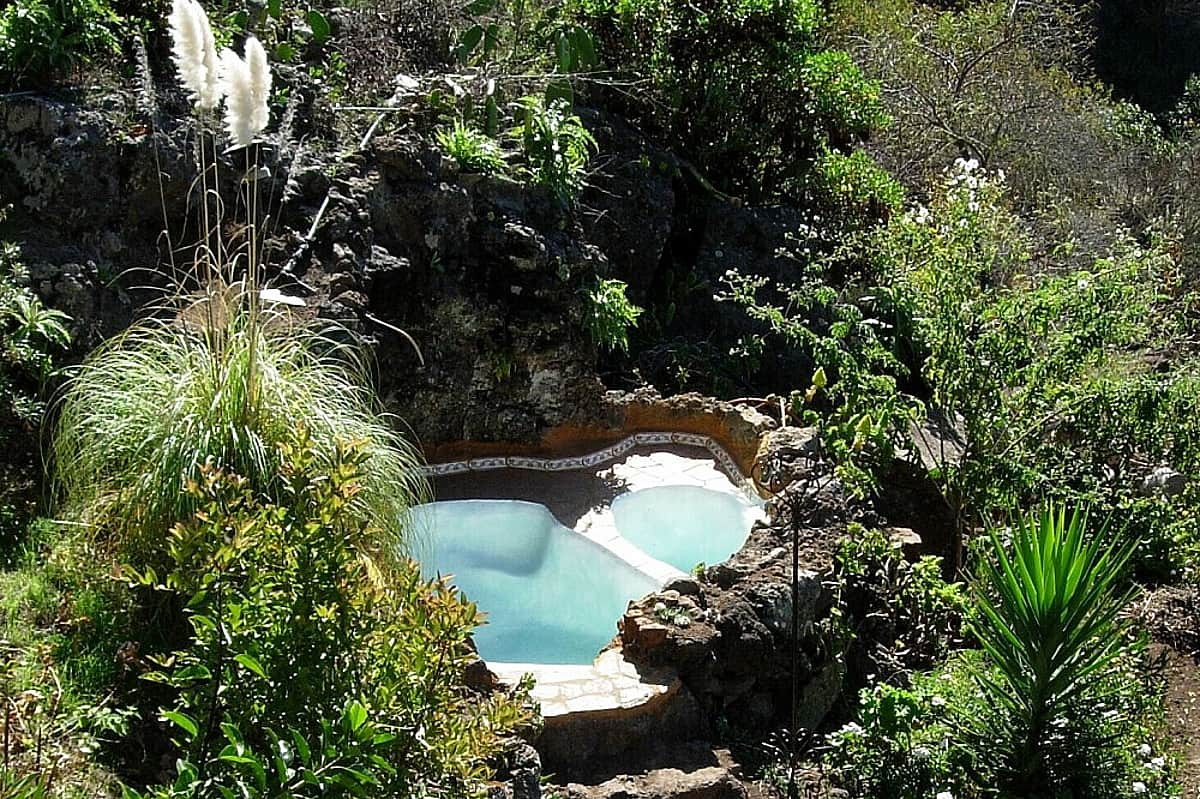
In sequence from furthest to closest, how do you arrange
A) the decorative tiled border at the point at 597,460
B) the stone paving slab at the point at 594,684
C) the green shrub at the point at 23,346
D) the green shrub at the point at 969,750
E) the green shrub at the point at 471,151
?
the green shrub at the point at 471,151
the decorative tiled border at the point at 597,460
the green shrub at the point at 23,346
the stone paving slab at the point at 594,684
the green shrub at the point at 969,750

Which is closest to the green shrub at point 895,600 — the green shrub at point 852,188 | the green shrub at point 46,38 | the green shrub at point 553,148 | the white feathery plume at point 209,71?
the green shrub at point 553,148

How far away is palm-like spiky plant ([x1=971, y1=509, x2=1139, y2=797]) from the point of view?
4.12 meters

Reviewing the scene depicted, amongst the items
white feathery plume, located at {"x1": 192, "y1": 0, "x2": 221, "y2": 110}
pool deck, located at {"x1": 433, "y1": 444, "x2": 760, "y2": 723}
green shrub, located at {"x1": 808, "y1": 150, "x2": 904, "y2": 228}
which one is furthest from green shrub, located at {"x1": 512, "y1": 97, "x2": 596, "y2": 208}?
white feathery plume, located at {"x1": 192, "y1": 0, "x2": 221, "y2": 110}

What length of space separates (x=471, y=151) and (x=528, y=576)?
2417 mm

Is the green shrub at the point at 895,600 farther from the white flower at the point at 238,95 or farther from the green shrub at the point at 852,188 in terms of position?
the green shrub at the point at 852,188

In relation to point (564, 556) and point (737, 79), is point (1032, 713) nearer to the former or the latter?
point (564, 556)

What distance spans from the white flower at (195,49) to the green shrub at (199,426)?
0.71 m

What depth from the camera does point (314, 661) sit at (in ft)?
9.45

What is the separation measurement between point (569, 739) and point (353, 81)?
13.9 ft

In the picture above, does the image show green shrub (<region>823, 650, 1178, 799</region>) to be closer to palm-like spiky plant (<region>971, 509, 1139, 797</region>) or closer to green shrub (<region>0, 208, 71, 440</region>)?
palm-like spiky plant (<region>971, 509, 1139, 797</region>)

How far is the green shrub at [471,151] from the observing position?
6395 mm

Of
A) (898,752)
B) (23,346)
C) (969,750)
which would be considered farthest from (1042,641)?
(23,346)

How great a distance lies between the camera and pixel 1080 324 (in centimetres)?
548

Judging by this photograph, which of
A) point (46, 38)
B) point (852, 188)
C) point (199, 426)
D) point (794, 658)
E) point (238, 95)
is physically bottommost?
point (794, 658)
